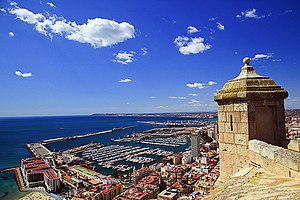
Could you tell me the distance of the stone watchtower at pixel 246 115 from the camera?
11.6 feet

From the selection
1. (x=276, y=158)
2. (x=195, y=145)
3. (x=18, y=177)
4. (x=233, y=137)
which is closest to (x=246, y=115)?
(x=233, y=137)

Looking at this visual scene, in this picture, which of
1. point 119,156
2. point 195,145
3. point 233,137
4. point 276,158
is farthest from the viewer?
point 119,156

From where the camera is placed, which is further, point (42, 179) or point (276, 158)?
point (42, 179)

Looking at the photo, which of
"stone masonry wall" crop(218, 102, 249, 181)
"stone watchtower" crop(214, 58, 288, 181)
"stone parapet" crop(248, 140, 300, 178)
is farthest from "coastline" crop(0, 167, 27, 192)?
"stone parapet" crop(248, 140, 300, 178)

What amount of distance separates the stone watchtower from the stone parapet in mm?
283

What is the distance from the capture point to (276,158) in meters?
2.79

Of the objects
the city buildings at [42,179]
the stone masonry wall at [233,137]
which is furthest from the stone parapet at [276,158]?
the city buildings at [42,179]

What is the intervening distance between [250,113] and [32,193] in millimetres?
29356

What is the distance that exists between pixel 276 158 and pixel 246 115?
2.91 feet

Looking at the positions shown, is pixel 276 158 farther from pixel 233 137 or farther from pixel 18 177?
pixel 18 177

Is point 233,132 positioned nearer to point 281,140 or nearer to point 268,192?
point 281,140

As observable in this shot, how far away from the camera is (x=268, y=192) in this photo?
82.7 inches


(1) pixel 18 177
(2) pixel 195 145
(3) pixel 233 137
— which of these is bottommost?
(1) pixel 18 177

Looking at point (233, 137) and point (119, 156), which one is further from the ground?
point (233, 137)
